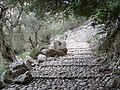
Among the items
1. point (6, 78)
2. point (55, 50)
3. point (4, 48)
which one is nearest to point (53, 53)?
point (55, 50)

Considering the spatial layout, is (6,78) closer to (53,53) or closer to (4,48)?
(4,48)

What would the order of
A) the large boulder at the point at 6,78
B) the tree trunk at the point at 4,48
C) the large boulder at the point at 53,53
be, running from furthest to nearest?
the large boulder at the point at 53,53
the tree trunk at the point at 4,48
the large boulder at the point at 6,78

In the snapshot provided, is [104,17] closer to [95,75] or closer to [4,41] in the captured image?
[95,75]

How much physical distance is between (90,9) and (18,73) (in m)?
2.69

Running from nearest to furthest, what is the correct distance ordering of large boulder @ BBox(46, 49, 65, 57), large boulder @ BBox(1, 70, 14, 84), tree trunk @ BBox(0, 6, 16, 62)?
large boulder @ BBox(1, 70, 14, 84)
tree trunk @ BBox(0, 6, 16, 62)
large boulder @ BBox(46, 49, 65, 57)

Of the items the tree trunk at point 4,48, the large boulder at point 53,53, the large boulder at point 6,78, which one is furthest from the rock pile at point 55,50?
the large boulder at point 6,78

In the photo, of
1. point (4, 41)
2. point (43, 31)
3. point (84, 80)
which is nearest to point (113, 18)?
point (84, 80)

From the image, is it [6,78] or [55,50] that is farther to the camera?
[55,50]

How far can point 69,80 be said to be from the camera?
547 cm

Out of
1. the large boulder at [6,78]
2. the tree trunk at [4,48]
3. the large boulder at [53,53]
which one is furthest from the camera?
the large boulder at [53,53]

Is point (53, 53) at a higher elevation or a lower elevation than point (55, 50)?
lower

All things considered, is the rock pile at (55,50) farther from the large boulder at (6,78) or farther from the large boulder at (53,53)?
the large boulder at (6,78)

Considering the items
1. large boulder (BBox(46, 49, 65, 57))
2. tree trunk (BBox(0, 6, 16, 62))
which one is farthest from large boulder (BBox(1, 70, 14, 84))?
large boulder (BBox(46, 49, 65, 57))

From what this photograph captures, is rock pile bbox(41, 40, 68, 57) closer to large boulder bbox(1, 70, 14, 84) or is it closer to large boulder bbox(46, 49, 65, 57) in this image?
large boulder bbox(46, 49, 65, 57)
